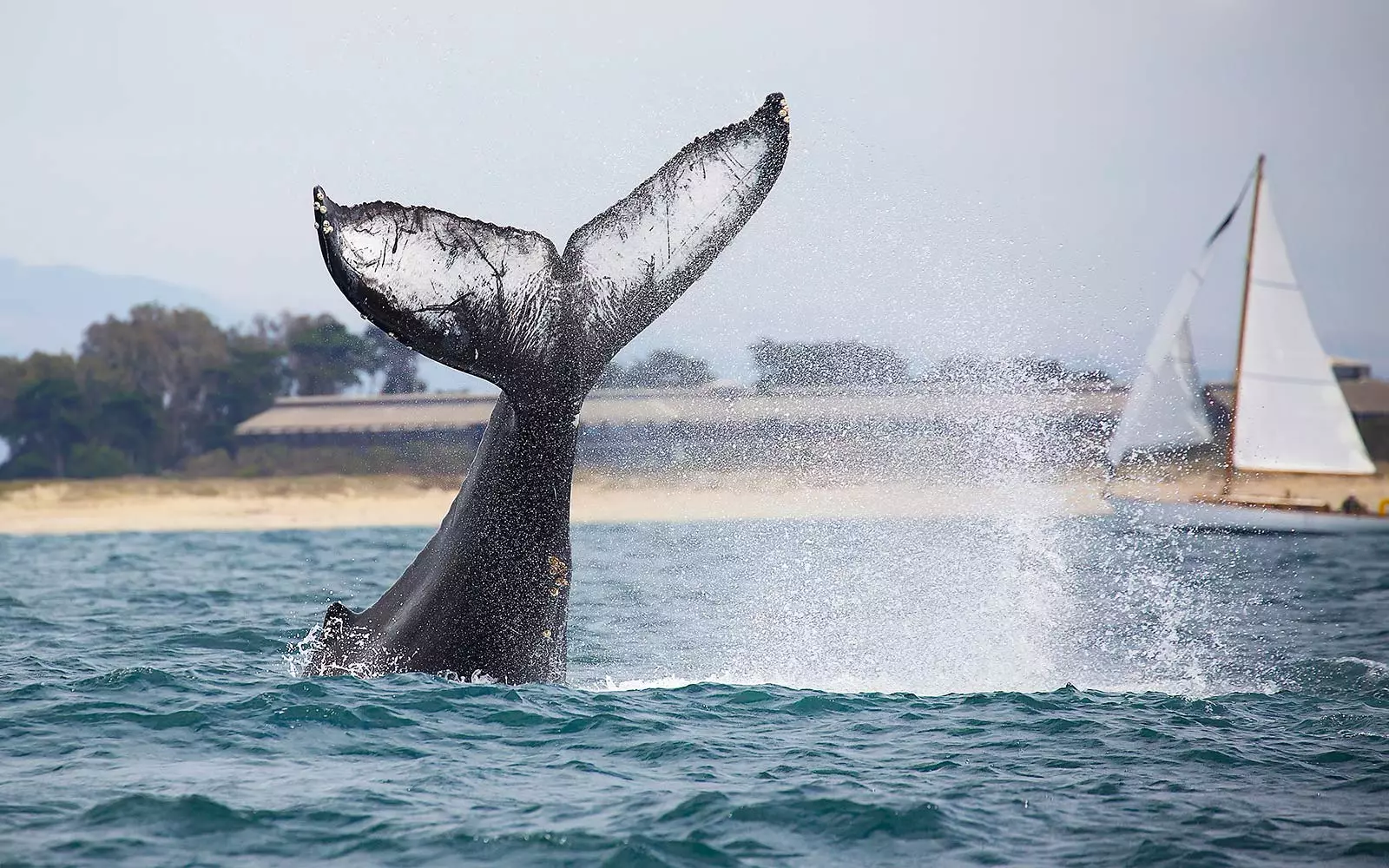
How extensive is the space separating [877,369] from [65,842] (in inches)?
1842

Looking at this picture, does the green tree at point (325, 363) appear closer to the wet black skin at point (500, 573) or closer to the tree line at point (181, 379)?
the tree line at point (181, 379)

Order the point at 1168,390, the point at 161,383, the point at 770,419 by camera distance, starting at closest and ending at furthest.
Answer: the point at 1168,390
the point at 770,419
the point at 161,383

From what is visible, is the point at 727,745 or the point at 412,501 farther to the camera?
the point at 412,501

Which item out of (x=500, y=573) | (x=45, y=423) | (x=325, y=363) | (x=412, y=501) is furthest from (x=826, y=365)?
(x=500, y=573)

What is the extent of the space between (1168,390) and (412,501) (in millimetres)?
31852

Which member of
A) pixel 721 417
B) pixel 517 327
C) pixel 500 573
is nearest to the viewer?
pixel 517 327

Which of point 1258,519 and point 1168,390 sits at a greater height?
point 1168,390

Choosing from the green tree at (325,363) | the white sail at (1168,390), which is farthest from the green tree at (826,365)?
the green tree at (325,363)

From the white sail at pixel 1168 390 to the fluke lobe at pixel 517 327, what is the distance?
1123 inches

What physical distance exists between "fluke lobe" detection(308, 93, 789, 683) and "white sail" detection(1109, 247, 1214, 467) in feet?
93.6

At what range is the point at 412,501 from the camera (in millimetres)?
56031

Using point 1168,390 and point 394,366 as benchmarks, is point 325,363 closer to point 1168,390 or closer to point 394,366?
point 394,366

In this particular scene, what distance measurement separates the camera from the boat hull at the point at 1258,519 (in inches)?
1411

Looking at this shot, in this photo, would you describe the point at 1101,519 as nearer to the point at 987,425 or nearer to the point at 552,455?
the point at 987,425
